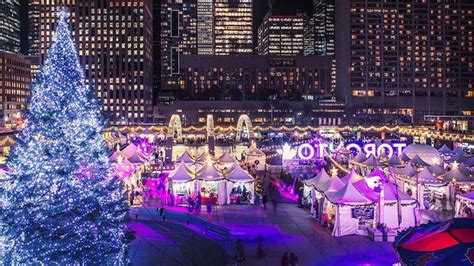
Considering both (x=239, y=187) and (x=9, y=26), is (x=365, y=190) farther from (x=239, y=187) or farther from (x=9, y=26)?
(x=9, y=26)

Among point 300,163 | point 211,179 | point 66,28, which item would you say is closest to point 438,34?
point 300,163

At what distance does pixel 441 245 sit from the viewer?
8.45 meters

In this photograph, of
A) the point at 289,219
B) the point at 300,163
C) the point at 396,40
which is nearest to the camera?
the point at 289,219

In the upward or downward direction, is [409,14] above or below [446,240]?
above

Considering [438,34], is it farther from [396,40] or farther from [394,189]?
[394,189]

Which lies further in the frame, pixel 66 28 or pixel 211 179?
pixel 211 179

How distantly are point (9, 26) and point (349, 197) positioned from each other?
16932cm

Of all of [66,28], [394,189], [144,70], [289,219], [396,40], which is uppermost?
[396,40]

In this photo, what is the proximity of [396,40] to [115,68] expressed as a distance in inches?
2670

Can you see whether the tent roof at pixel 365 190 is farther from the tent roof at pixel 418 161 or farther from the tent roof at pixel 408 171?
the tent roof at pixel 418 161

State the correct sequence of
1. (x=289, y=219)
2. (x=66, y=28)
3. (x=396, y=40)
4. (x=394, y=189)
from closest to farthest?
(x=66, y=28)
(x=394, y=189)
(x=289, y=219)
(x=396, y=40)

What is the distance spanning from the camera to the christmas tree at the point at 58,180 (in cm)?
1080

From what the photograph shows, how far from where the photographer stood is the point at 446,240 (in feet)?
27.7

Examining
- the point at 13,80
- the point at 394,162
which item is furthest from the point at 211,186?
the point at 13,80
